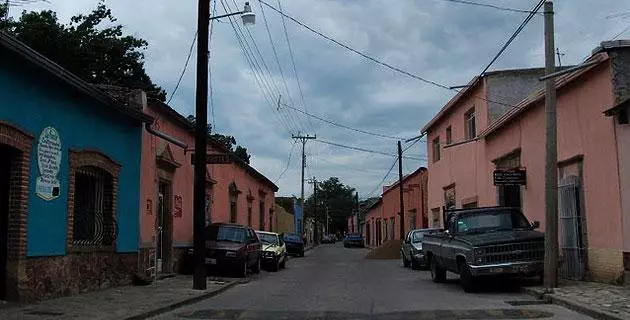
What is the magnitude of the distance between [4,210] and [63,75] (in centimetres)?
271

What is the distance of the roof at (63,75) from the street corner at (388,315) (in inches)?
196

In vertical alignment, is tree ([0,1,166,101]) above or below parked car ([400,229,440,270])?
above

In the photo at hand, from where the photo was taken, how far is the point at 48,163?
13.4 metres

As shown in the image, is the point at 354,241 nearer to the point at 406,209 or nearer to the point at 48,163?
the point at 406,209

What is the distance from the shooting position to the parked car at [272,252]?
26969mm

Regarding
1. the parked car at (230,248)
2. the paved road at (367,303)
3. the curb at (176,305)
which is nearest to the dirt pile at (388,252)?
the parked car at (230,248)

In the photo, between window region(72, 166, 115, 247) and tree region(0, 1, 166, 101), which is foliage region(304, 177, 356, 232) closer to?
tree region(0, 1, 166, 101)

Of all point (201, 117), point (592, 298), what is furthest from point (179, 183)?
point (592, 298)

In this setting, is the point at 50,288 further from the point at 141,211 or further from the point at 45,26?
the point at 45,26

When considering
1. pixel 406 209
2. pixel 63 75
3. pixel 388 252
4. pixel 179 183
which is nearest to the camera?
pixel 63 75

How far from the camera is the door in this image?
12172mm

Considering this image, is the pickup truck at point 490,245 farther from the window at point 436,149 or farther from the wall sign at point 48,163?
the window at point 436,149

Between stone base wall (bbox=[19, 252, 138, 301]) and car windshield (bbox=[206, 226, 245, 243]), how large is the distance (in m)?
4.89

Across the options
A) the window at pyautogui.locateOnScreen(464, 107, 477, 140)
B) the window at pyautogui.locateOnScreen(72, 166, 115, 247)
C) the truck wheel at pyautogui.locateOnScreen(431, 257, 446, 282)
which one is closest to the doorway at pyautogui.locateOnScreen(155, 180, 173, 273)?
the window at pyautogui.locateOnScreen(72, 166, 115, 247)
